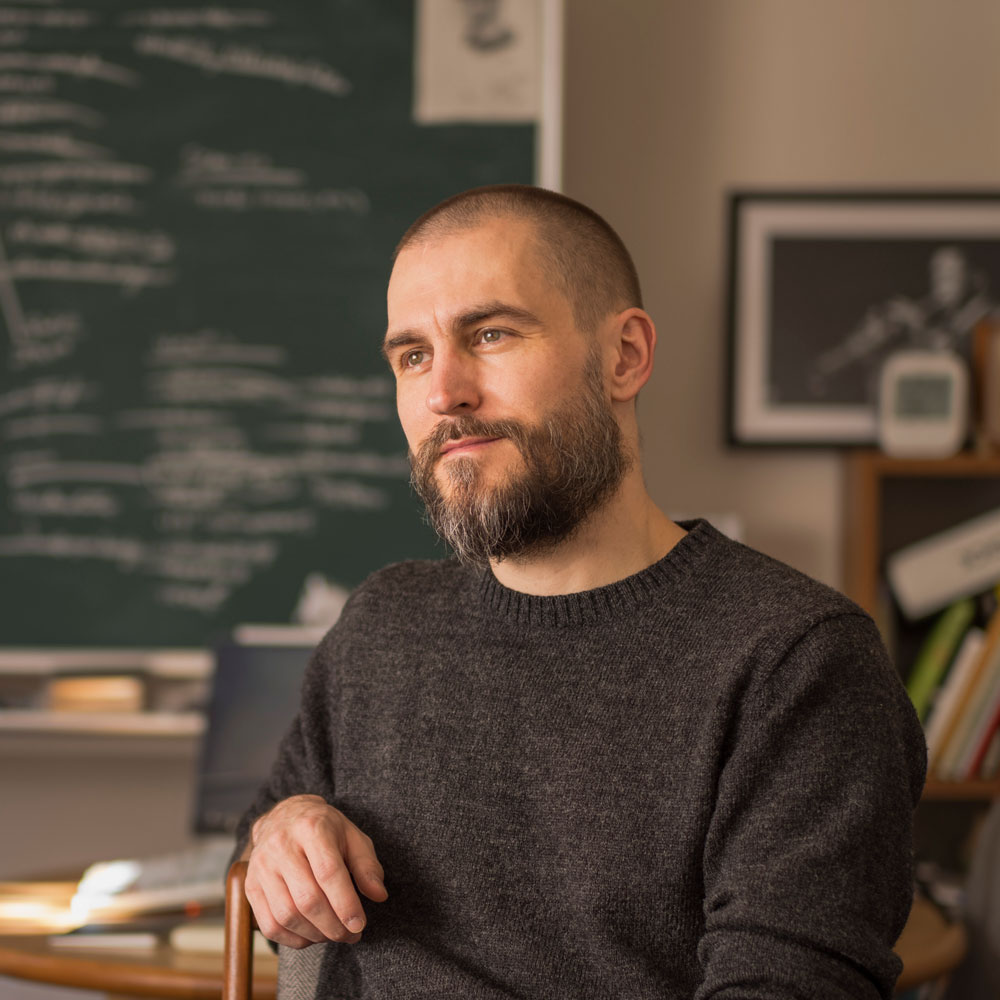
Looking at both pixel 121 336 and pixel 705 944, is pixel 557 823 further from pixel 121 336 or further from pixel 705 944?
pixel 121 336

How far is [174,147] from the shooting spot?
2359 mm

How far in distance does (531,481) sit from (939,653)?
152cm

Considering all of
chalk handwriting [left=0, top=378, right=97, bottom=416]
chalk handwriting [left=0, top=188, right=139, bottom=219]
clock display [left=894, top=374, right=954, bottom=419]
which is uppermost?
chalk handwriting [left=0, top=188, right=139, bottom=219]

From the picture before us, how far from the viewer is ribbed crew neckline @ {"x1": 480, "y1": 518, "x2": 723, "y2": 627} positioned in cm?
106

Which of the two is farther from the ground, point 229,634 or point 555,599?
point 555,599

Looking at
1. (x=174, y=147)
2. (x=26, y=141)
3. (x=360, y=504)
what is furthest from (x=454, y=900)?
(x=26, y=141)

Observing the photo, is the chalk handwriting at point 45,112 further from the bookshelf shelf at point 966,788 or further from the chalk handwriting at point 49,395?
the bookshelf shelf at point 966,788

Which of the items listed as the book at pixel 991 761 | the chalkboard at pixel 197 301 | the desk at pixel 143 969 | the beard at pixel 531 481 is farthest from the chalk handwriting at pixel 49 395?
the book at pixel 991 761

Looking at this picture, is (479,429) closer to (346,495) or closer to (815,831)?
(815,831)

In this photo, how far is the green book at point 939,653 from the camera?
2.24 meters

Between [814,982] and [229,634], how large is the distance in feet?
5.74

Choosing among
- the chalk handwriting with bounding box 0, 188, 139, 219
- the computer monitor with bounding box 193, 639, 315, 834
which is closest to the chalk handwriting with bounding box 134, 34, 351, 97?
the chalk handwriting with bounding box 0, 188, 139, 219

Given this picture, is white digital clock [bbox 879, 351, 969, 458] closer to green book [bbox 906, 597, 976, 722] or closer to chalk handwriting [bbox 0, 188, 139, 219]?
green book [bbox 906, 597, 976, 722]

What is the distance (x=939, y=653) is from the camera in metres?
2.25
